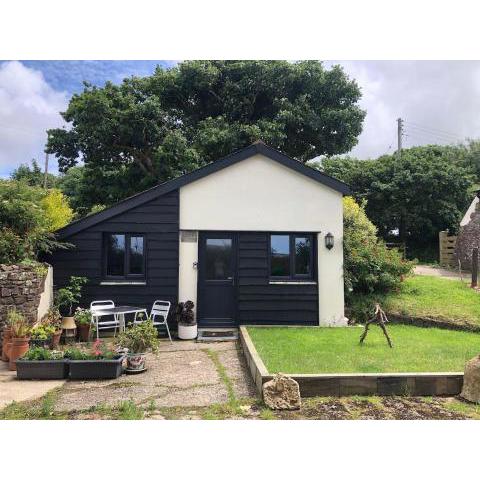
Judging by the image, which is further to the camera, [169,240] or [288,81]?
[288,81]

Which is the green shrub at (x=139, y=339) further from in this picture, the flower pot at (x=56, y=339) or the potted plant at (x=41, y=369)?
the flower pot at (x=56, y=339)

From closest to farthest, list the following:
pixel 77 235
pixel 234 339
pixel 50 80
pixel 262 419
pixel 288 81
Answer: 1. pixel 262 419
2. pixel 50 80
3. pixel 234 339
4. pixel 77 235
5. pixel 288 81

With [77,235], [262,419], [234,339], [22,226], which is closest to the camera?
[262,419]

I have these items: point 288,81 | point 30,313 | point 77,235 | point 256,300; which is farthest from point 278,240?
point 288,81

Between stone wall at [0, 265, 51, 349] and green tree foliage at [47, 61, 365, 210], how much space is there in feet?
38.9

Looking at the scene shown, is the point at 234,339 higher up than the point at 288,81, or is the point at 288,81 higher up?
the point at 288,81

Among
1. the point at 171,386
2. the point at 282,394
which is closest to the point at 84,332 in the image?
the point at 171,386

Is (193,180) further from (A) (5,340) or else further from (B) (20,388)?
(B) (20,388)

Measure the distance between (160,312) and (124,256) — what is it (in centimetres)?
170

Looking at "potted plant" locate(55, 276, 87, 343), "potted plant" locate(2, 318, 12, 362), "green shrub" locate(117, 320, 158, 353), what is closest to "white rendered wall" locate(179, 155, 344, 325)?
"potted plant" locate(55, 276, 87, 343)

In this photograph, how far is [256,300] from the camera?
31.4ft

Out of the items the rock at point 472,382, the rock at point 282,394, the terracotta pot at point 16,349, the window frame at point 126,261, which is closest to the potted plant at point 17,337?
the terracotta pot at point 16,349
